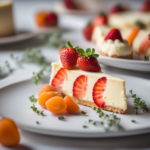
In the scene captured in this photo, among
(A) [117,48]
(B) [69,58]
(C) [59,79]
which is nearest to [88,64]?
(B) [69,58]


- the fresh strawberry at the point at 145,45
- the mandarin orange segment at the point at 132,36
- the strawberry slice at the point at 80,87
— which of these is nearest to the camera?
the strawberry slice at the point at 80,87

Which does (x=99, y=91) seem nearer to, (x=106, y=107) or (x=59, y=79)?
(x=106, y=107)

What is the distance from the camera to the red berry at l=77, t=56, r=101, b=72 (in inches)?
61.2

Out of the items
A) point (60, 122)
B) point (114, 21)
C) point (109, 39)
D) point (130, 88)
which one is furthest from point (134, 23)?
point (60, 122)

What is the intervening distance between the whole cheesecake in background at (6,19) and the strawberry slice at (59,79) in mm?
1364

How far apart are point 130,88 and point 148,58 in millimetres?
422

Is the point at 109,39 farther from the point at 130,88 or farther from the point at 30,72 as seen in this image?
the point at 30,72

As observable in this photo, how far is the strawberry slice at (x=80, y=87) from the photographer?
63.7 inches

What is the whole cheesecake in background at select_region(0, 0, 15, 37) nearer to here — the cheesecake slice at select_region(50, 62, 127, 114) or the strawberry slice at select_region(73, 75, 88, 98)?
the cheesecake slice at select_region(50, 62, 127, 114)

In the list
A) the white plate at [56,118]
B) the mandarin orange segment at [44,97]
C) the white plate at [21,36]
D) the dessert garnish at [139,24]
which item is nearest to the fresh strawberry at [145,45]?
the white plate at [56,118]

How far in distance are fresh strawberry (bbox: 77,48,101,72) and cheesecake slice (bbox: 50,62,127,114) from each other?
3 cm

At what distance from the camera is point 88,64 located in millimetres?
1560

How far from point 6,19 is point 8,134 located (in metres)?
1.93

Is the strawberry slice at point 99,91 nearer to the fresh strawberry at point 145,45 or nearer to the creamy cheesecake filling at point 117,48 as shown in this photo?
the creamy cheesecake filling at point 117,48
